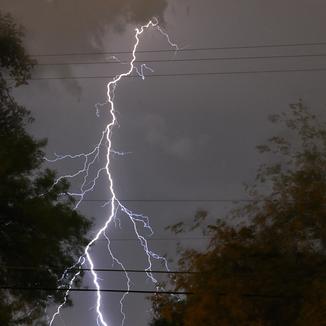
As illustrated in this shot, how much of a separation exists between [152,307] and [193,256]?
222 cm

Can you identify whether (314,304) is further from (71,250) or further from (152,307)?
(71,250)

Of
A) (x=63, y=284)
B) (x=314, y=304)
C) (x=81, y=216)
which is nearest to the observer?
(x=314, y=304)

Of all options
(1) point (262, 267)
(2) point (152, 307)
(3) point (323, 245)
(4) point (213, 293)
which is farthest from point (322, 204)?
(2) point (152, 307)

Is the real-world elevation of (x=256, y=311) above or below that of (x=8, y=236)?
below

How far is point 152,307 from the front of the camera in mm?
16828

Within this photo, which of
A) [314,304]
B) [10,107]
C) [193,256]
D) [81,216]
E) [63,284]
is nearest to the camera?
[314,304]

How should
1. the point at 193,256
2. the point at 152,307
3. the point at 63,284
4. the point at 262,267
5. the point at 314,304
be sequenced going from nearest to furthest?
the point at 314,304
the point at 262,267
the point at 193,256
the point at 152,307
the point at 63,284

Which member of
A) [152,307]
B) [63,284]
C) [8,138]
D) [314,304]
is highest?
[8,138]

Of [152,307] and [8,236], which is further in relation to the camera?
[8,236]

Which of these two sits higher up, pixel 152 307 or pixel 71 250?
pixel 71 250

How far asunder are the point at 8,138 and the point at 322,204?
28.3 feet

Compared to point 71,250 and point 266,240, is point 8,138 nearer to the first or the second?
point 71,250

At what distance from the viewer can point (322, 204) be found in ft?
46.6

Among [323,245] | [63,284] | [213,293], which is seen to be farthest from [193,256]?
[63,284]
